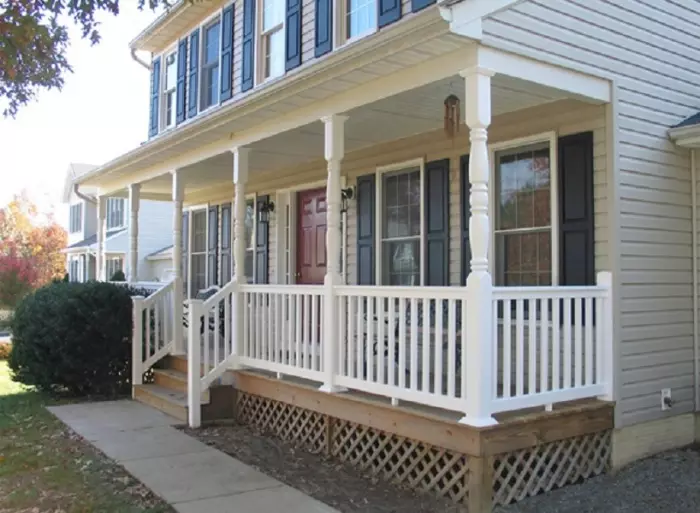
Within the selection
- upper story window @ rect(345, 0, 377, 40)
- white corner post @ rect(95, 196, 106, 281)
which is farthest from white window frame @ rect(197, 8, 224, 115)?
upper story window @ rect(345, 0, 377, 40)

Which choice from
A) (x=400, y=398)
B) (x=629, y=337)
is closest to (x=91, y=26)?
(x=400, y=398)

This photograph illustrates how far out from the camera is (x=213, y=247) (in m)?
Result: 12.9

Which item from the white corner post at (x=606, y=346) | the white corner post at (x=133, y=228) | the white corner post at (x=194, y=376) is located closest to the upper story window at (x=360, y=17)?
the white corner post at (x=194, y=376)

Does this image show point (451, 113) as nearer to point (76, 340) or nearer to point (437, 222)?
point (437, 222)

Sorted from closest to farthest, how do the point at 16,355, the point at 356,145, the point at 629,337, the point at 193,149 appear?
the point at 629,337 < the point at 356,145 < the point at 193,149 < the point at 16,355

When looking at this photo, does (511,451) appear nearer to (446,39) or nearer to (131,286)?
(446,39)

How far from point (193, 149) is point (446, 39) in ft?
16.8

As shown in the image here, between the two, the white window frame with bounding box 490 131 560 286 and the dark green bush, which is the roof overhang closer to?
the white window frame with bounding box 490 131 560 286

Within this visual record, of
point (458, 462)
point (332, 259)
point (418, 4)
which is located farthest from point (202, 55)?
point (458, 462)

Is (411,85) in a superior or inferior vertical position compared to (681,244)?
superior

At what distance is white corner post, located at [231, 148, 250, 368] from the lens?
7922mm

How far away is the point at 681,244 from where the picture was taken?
6520mm

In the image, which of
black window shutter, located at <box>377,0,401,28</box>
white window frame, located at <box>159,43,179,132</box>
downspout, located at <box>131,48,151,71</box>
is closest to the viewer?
black window shutter, located at <box>377,0,401,28</box>

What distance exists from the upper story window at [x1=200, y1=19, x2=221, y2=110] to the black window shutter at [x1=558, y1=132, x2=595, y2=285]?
292 inches
